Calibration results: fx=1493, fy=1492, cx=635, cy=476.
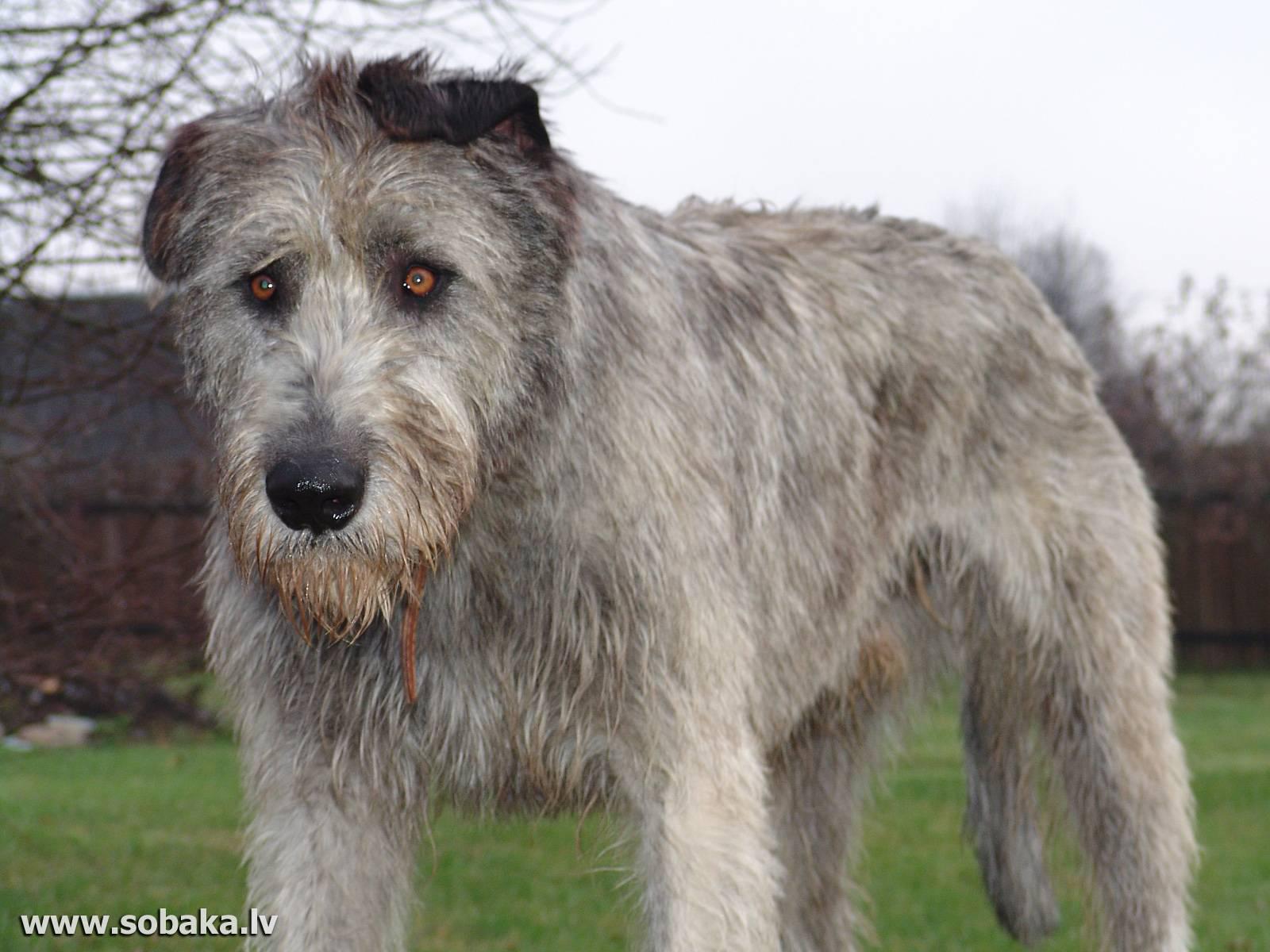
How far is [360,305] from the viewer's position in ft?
10.1

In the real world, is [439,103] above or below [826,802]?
above

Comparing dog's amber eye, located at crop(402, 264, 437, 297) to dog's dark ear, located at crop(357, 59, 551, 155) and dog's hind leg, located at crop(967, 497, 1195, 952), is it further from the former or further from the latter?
dog's hind leg, located at crop(967, 497, 1195, 952)

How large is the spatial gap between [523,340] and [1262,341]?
24149 millimetres

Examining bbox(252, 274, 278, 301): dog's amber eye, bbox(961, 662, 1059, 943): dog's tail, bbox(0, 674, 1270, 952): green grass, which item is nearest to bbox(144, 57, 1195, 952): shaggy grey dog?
bbox(252, 274, 278, 301): dog's amber eye

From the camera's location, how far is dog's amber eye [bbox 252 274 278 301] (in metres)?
3.14

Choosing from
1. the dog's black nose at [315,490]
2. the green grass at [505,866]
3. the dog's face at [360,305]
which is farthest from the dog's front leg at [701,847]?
the dog's black nose at [315,490]

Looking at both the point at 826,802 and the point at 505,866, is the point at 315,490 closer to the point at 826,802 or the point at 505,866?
the point at 826,802

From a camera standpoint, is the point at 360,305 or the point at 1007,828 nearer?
the point at 360,305

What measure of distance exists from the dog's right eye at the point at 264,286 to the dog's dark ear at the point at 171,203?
11.2 inches

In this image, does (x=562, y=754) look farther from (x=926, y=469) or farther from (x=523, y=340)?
(x=926, y=469)

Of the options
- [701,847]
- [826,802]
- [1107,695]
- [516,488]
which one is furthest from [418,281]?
[826,802]

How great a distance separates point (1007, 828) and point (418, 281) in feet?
10.4

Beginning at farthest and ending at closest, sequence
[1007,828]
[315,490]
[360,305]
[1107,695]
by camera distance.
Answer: [1007,828] < [1107,695] < [360,305] < [315,490]

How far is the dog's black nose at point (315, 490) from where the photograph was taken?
2803 mm
